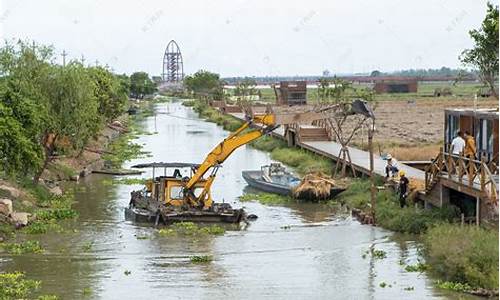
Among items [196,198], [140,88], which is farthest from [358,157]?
[140,88]

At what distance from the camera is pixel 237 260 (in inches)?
1036

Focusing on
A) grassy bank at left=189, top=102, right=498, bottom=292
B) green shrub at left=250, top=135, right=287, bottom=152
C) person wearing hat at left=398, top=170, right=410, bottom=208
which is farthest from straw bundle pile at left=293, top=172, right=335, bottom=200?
green shrub at left=250, top=135, right=287, bottom=152

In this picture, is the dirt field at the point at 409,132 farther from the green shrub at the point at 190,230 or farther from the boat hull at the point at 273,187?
the green shrub at the point at 190,230

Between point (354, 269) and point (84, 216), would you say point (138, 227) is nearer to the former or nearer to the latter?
point (84, 216)

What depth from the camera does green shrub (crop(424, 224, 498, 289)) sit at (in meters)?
21.3

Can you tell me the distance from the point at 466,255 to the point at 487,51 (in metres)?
12.1

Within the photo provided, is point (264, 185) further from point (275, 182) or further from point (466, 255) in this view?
point (466, 255)

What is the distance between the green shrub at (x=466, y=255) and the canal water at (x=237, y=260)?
2.25 feet

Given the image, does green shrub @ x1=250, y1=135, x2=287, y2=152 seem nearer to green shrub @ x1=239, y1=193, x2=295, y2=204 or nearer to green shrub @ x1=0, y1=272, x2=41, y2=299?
green shrub @ x1=239, y1=193, x2=295, y2=204

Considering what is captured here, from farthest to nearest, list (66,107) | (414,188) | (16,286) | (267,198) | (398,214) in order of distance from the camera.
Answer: (66,107)
(267,198)
(414,188)
(398,214)
(16,286)

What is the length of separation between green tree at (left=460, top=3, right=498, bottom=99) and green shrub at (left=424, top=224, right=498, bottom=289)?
9.08 meters

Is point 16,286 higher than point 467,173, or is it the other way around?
point 467,173

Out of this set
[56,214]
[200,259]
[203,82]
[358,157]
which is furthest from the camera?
[203,82]

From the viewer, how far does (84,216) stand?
35.1 meters
